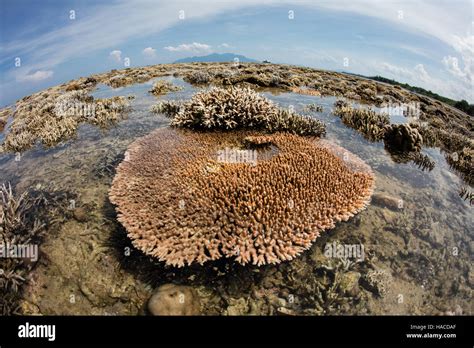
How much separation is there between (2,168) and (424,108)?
1970cm

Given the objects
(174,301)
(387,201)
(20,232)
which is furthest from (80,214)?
(387,201)

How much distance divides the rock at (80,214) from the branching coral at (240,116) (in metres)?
4.29

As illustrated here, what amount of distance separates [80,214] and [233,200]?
292 centimetres

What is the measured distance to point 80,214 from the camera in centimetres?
495

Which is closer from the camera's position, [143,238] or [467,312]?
[467,312]

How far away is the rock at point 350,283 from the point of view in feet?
12.1

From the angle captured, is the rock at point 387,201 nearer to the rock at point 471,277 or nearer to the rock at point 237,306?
the rock at point 471,277

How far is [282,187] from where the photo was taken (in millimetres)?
4867

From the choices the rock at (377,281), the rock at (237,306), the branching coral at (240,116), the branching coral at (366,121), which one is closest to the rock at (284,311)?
the rock at (237,306)

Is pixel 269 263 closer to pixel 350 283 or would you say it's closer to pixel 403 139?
pixel 350 283
